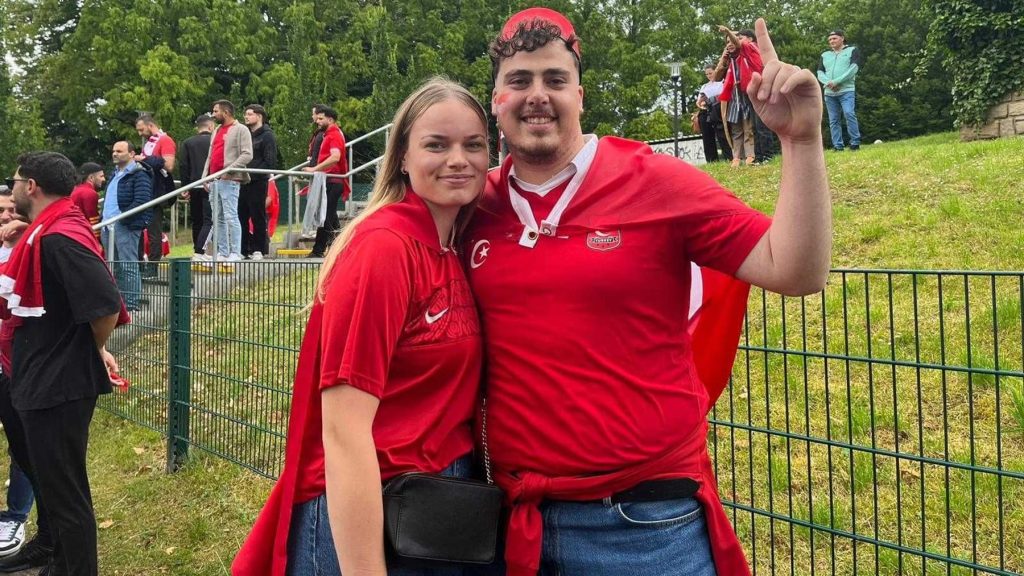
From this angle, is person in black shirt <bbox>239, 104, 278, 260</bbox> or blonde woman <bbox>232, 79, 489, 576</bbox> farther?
person in black shirt <bbox>239, 104, 278, 260</bbox>

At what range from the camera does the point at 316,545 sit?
2111 mm

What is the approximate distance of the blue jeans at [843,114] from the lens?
13.7 m

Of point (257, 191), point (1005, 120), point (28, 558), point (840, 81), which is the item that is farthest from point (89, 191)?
point (1005, 120)

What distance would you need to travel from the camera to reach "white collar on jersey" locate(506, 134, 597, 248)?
6.95 ft

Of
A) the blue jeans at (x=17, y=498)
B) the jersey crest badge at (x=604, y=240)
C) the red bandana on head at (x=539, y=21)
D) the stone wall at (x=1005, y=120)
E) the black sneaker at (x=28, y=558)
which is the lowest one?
the black sneaker at (x=28, y=558)

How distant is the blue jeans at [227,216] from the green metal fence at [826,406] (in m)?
3.00

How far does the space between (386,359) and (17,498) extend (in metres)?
4.50

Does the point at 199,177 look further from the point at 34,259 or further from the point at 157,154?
the point at 34,259

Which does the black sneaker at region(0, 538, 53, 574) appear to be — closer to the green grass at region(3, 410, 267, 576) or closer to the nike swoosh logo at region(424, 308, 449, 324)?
the green grass at region(3, 410, 267, 576)

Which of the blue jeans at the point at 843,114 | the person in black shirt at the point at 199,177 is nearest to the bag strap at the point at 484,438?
the person in black shirt at the point at 199,177

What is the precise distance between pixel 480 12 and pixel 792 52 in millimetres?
15277

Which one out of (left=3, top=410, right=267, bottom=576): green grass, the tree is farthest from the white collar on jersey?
the tree

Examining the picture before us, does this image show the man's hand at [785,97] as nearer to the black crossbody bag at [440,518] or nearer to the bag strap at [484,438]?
the bag strap at [484,438]

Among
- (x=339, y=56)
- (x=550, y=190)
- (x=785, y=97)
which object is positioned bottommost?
(x=550, y=190)
